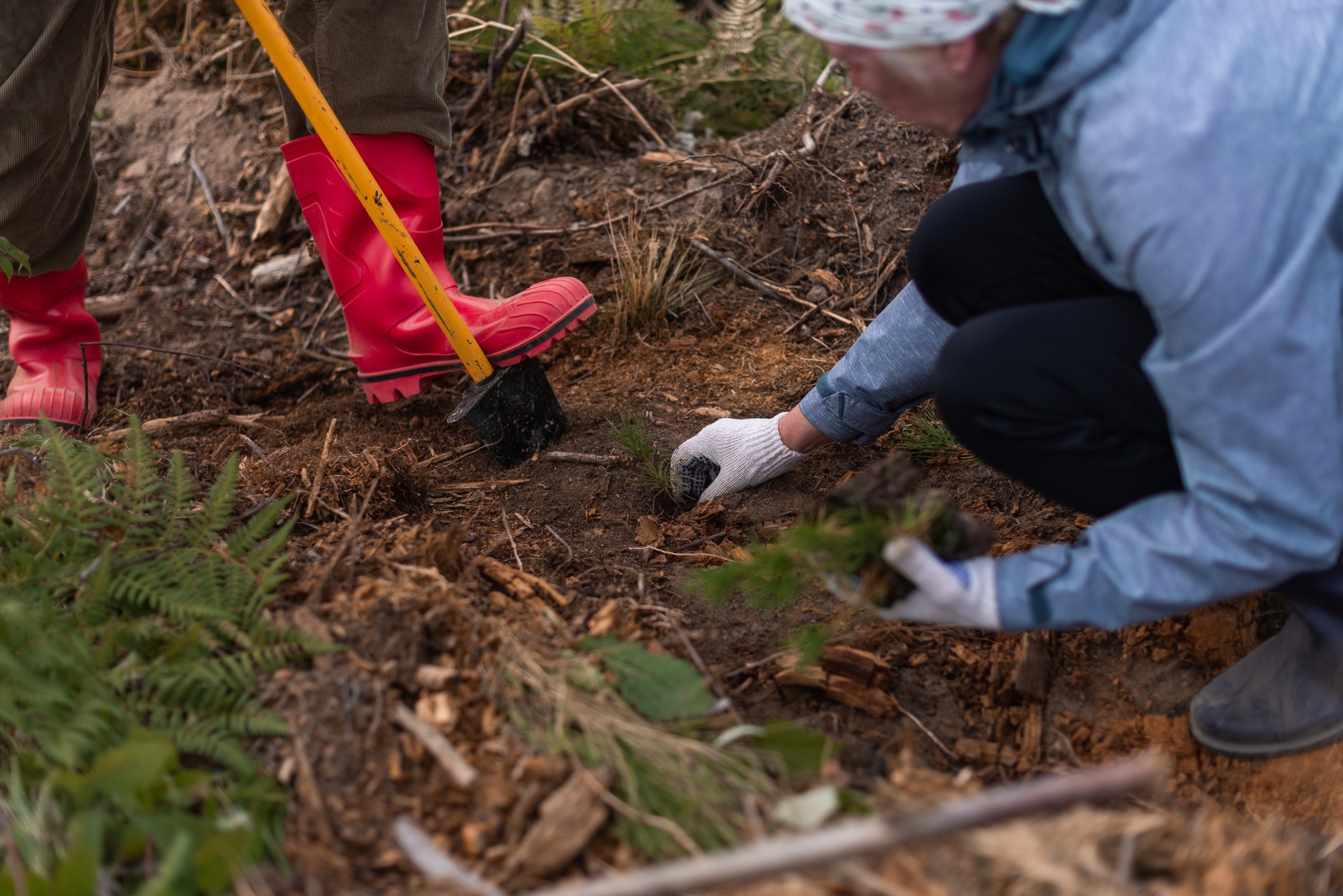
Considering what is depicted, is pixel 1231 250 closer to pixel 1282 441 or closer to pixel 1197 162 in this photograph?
pixel 1197 162

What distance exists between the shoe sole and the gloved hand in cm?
61

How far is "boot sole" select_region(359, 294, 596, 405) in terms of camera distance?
8.17 ft

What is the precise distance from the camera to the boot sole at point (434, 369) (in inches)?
98.0

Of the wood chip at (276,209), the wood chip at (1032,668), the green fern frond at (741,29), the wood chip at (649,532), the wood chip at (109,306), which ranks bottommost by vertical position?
the wood chip at (109,306)

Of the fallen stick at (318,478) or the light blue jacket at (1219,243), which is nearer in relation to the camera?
the light blue jacket at (1219,243)

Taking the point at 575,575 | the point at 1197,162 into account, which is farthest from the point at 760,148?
the point at 1197,162

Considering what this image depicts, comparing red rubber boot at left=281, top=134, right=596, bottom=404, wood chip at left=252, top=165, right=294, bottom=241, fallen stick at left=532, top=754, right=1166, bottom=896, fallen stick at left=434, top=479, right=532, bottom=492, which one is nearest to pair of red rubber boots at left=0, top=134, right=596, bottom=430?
red rubber boot at left=281, top=134, right=596, bottom=404

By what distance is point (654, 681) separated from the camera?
1.53 metres

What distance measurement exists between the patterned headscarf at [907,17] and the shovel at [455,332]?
1385 millimetres

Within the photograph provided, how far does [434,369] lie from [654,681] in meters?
1.37

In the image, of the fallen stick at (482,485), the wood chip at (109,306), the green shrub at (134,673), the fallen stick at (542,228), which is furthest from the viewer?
the wood chip at (109,306)

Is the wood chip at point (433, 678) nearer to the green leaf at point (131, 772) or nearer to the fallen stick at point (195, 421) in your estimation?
the green leaf at point (131, 772)

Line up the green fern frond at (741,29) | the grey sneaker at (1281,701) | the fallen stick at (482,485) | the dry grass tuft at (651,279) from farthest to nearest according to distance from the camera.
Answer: the green fern frond at (741,29), the dry grass tuft at (651,279), the fallen stick at (482,485), the grey sneaker at (1281,701)

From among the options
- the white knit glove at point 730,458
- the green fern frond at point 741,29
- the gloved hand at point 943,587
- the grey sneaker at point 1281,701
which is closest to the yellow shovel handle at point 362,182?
the white knit glove at point 730,458
